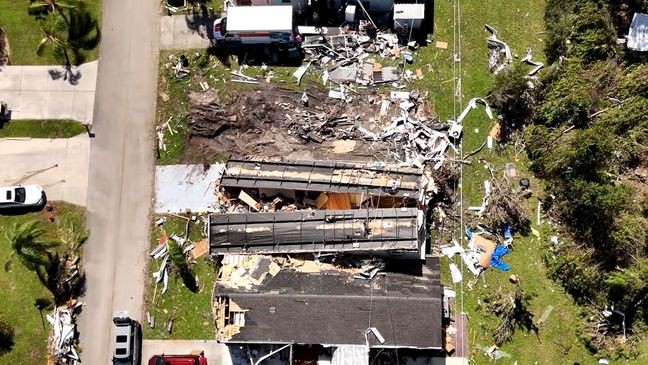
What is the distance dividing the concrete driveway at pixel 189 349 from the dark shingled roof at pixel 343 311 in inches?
109

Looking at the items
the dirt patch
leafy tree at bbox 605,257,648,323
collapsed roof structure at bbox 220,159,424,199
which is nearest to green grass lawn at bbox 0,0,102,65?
the dirt patch

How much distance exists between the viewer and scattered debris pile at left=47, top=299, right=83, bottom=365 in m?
25.5

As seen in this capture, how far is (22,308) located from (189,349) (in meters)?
8.09

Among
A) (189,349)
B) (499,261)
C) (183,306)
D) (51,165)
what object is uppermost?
(51,165)

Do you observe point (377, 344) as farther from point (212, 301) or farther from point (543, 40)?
point (543, 40)

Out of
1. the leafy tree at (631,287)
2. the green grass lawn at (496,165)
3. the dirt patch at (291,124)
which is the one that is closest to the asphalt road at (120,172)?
the dirt patch at (291,124)

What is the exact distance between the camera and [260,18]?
87.7 feet

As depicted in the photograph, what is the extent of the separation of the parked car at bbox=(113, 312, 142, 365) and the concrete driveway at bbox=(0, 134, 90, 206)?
6205 millimetres

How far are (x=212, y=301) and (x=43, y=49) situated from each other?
617 inches

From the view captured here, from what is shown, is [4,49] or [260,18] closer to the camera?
[260,18]

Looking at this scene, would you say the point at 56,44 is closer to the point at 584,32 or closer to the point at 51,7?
the point at 51,7

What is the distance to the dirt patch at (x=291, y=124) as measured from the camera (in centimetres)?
2670

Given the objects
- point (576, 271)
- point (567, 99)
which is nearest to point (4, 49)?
point (567, 99)

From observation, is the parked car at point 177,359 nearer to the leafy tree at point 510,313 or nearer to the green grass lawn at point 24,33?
the leafy tree at point 510,313
